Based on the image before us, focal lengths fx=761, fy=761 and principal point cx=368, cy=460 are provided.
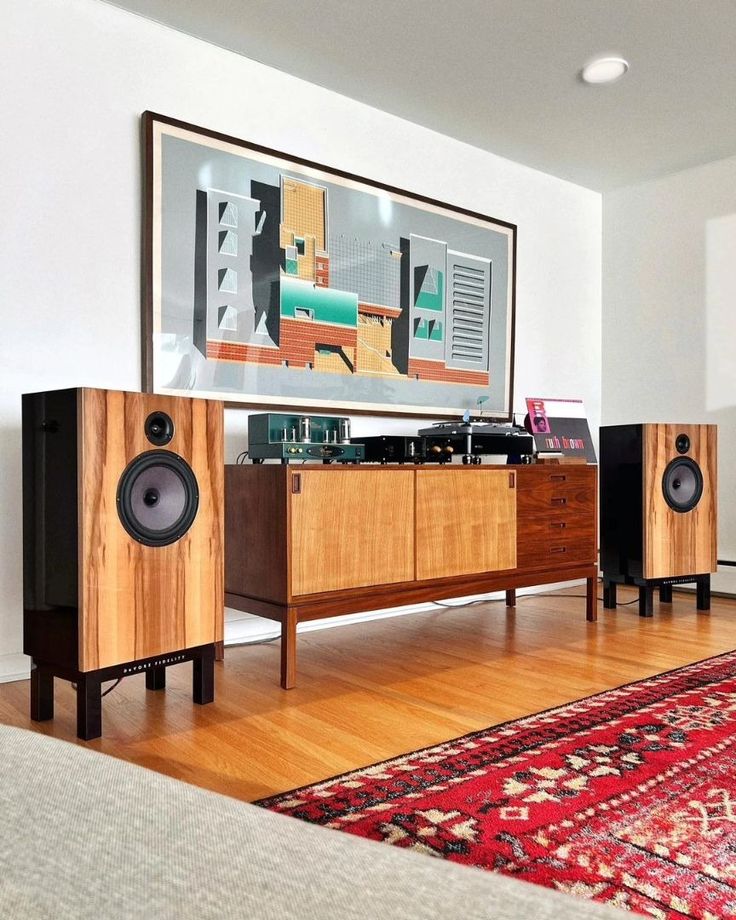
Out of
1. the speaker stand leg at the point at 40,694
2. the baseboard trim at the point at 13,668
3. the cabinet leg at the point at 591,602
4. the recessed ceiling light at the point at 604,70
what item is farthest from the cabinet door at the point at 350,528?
the recessed ceiling light at the point at 604,70

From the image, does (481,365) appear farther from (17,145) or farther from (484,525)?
(17,145)

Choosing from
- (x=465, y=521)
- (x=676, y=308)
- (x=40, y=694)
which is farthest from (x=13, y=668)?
(x=676, y=308)

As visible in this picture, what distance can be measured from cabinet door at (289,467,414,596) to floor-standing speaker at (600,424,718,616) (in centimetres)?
126

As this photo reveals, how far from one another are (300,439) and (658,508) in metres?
1.72

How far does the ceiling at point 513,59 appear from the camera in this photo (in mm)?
Result: 2703

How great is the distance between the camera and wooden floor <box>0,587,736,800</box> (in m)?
1.78

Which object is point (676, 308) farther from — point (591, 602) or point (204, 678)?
point (204, 678)

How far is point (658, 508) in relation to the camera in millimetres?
3377

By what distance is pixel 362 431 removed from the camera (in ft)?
11.0

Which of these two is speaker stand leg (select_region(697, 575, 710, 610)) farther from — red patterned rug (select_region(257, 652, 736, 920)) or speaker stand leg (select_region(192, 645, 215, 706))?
speaker stand leg (select_region(192, 645, 215, 706))

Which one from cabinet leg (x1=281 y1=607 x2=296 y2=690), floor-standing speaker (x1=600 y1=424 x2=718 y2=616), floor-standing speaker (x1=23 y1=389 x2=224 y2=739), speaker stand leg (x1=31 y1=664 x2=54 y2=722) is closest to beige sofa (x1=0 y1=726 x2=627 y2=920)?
floor-standing speaker (x1=23 y1=389 x2=224 y2=739)

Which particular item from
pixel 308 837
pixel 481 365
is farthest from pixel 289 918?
pixel 481 365

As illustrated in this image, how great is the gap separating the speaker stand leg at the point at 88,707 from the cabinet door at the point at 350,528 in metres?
0.68

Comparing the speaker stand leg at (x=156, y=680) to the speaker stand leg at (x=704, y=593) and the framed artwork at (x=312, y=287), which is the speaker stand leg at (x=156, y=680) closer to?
the framed artwork at (x=312, y=287)
